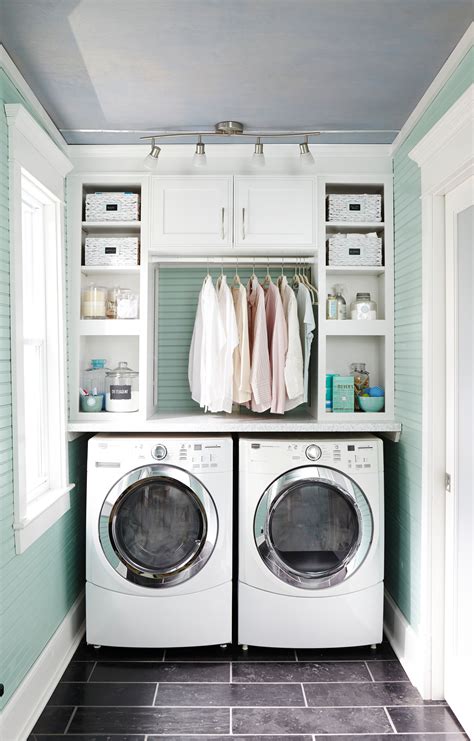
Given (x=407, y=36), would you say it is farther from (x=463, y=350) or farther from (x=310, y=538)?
(x=310, y=538)

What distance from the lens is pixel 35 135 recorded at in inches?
89.0

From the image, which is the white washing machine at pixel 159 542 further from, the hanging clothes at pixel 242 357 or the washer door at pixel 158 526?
the hanging clothes at pixel 242 357

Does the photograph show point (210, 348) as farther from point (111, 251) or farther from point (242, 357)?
point (111, 251)

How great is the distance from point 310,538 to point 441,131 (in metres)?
1.83

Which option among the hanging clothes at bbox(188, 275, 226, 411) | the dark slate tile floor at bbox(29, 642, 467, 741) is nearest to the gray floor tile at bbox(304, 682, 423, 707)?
the dark slate tile floor at bbox(29, 642, 467, 741)

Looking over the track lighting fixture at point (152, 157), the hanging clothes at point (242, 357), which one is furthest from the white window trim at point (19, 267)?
the hanging clothes at point (242, 357)

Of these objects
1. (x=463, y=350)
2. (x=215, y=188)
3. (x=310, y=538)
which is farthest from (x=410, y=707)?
(x=215, y=188)

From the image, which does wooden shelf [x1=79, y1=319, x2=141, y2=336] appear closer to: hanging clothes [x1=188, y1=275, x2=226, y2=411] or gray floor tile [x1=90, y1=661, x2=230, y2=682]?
hanging clothes [x1=188, y1=275, x2=226, y2=411]

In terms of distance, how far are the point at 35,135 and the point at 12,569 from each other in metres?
1.65

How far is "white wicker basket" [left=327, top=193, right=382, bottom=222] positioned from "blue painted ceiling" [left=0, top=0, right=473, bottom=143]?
14.3 inches

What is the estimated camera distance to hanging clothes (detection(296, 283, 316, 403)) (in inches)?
115

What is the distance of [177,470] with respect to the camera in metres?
2.70

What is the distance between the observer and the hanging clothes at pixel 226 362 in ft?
9.45

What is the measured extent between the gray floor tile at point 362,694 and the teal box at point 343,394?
125cm
